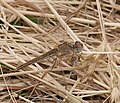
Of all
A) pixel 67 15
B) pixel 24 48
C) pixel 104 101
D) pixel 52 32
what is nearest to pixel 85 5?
pixel 67 15

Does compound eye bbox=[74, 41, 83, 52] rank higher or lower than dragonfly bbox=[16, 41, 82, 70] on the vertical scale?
higher

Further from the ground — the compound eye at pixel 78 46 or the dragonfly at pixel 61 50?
the compound eye at pixel 78 46

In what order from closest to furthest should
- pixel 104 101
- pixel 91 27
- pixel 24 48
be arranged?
1. pixel 104 101
2. pixel 24 48
3. pixel 91 27

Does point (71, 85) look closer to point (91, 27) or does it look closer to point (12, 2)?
point (91, 27)
